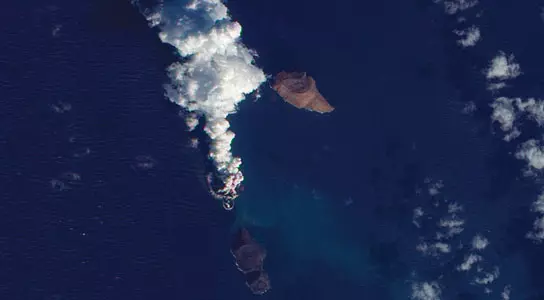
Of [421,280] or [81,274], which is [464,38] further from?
[81,274]

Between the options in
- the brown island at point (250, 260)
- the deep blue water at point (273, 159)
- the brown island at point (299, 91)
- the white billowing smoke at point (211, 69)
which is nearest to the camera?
the white billowing smoke at point (211, 69)

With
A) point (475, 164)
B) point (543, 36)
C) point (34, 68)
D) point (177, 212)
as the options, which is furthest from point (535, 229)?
point (34, 68)

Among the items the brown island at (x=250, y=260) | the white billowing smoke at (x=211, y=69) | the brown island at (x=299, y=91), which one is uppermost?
the brown island at (x=299, y=91)

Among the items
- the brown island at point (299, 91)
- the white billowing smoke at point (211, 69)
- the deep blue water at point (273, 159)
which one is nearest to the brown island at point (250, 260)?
the deep blue water at point (273, 159)

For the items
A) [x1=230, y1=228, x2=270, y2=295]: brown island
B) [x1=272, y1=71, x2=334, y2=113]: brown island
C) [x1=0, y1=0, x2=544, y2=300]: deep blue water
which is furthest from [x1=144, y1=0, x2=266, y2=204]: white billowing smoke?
[x1=230, y1=228, x2=270, y2=295]: brown island

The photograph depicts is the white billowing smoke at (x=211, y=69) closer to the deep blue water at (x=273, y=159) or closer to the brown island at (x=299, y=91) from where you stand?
the deep blue water at (x=273, y=159)
